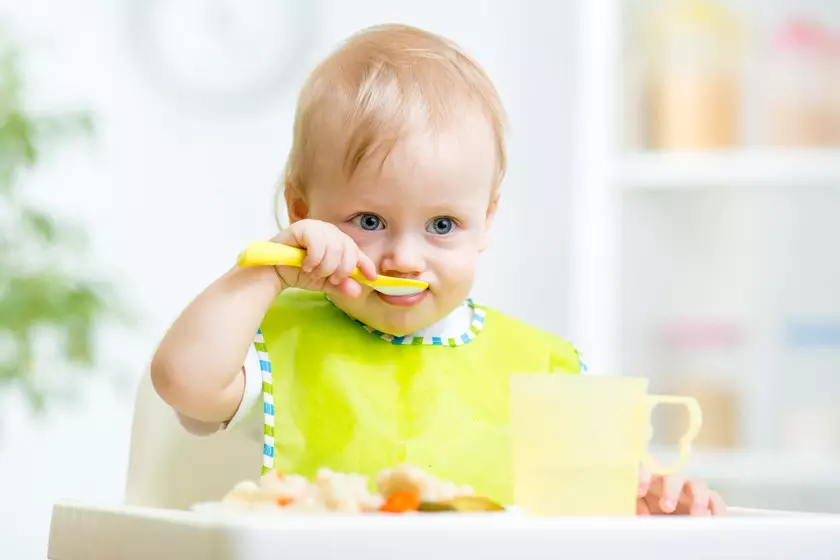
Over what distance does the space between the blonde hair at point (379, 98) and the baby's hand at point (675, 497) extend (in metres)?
0.35

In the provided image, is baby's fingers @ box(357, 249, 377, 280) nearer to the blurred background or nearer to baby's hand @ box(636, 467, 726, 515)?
baby's hand @ box(636, 467, 726, 515)

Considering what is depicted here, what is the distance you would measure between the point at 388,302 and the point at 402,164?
13cm

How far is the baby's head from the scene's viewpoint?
41.5 inches

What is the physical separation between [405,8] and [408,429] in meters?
2.20

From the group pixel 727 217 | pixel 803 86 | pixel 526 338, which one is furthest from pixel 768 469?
pixel 526 338

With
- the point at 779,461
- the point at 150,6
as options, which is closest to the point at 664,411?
the point at 779,461

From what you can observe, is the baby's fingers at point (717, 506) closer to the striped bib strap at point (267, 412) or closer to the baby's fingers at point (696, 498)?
the baby's fingers at point (696, 498)

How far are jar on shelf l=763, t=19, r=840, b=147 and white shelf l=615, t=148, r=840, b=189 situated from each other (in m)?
0.04

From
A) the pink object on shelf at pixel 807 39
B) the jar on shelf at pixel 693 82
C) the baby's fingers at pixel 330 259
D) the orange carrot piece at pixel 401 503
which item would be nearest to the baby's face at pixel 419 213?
A: the baby's fingers at pixel 330 259

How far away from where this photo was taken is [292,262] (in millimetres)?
925

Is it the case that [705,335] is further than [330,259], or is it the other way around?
[705,335]

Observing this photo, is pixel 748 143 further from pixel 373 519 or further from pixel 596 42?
pixel 373 519

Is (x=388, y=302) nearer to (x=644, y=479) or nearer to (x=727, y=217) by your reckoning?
(x=644, y=479)

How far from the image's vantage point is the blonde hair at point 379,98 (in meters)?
1.06
